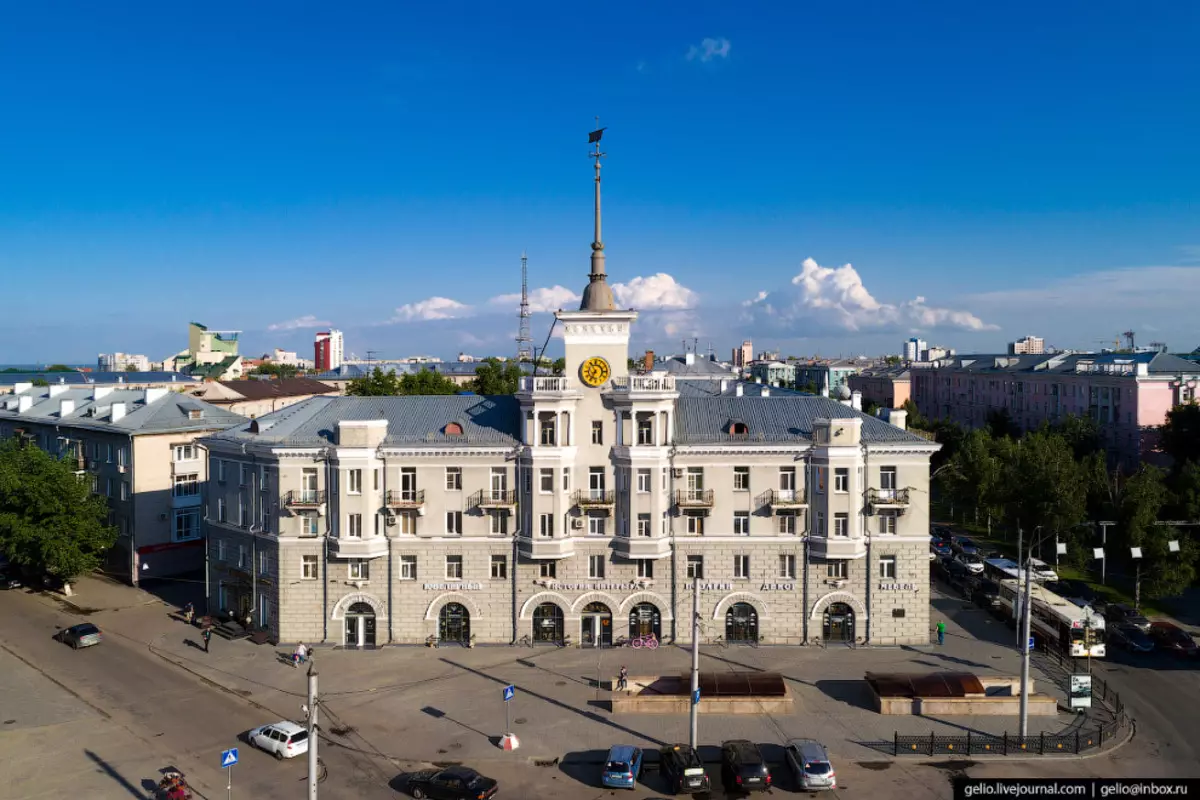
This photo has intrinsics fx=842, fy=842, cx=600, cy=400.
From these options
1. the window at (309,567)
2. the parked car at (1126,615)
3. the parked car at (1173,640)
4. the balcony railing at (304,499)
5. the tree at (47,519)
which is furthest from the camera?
the tree at (47,519)

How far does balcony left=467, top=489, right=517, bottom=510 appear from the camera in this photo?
5316cm

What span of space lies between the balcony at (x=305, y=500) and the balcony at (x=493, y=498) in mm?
9221

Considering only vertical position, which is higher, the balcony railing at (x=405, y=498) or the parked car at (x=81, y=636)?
the balcony railing at (x=405, y=498)

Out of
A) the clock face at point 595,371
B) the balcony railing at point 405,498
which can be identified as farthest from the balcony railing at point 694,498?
the balcony railing at point 405,498

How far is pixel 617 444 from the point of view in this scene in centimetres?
5353

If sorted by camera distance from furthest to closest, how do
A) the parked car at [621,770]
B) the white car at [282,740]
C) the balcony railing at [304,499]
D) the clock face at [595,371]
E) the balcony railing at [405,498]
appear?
the clock face at [595,371] → the balcony railing at [405,498] → the balcony railing at [304,499] → the white car at [282,740] → the parked car at [621,770]

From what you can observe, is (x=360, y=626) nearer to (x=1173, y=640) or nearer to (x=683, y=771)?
(x=683, y=771)

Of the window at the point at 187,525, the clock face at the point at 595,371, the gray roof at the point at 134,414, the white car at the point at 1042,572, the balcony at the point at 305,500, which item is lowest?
the white car at the point at 1042,572

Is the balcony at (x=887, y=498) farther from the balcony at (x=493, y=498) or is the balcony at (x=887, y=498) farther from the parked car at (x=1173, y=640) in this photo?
the balcony at (x=493, y=498)

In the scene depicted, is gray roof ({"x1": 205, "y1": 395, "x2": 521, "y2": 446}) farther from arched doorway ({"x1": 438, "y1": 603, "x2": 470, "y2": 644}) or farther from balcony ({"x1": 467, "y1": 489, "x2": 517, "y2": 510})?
arched doorway ({"x1": 438, "y1": 603, "x2": 470, "y2": 644})

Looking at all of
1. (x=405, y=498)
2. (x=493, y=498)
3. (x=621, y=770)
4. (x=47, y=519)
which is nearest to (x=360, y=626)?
(x=405, y=498)

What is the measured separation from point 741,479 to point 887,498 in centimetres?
914

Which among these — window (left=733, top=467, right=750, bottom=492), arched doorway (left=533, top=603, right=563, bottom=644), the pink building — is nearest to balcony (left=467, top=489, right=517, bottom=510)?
arched doorway (left=533, top=603, right=563, bottom=644)

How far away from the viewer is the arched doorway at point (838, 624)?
176ft
